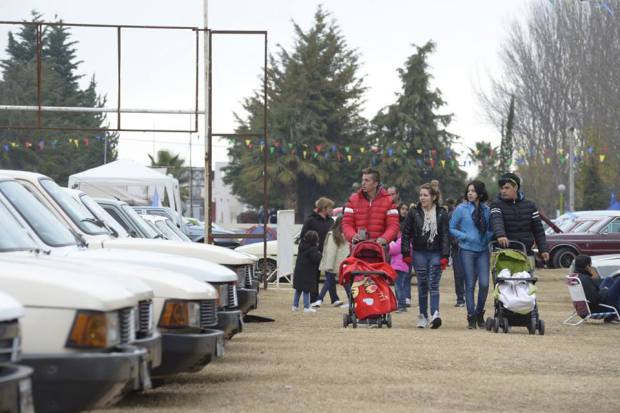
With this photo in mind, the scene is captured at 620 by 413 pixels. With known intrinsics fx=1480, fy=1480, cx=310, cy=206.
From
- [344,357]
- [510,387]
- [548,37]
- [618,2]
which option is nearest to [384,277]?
[344,357]

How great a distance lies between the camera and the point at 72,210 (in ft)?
41.1

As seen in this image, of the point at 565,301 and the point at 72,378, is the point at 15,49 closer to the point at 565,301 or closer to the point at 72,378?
the point at 565,301

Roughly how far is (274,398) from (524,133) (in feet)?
228

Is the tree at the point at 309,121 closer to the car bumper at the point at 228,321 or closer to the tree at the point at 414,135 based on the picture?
the tree at the point at 414,135

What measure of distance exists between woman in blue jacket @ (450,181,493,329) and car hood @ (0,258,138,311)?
10020mm

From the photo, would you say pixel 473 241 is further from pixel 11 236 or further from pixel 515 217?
pixel 11 236

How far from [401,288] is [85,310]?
49.1 ft

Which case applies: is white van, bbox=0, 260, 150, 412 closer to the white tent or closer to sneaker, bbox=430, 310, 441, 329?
sneaker, bbox=430, 310, 441, 329

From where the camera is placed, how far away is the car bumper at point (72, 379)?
23.8 feet

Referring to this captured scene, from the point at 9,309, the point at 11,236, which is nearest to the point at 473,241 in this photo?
the point at 11,236

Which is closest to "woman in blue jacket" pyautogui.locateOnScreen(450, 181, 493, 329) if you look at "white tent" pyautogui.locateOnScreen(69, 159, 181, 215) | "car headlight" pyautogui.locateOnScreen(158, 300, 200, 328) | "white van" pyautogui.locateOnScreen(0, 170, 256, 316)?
"white van" pyautogui.locateOnScreen(0, 170, 256, 316)

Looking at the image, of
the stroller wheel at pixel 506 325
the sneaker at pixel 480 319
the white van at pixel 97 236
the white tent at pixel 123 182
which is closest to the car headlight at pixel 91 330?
the white van at pixel 97 236

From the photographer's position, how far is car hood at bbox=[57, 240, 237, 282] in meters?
10.6

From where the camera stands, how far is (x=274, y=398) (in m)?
10.2
